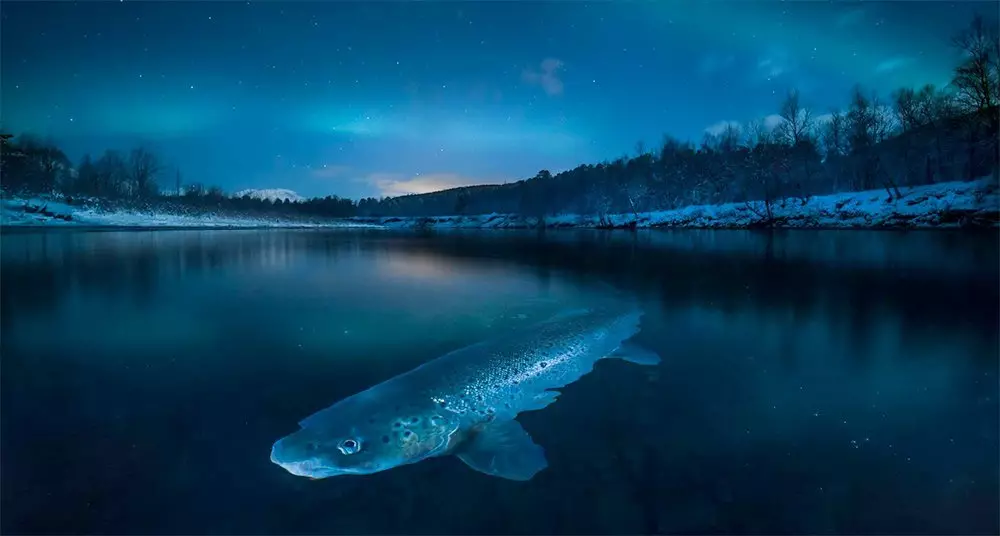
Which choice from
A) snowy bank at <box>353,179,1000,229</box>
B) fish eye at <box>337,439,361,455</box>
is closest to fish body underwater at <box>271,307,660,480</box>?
fish eye at <box>337,439,361,455</box>

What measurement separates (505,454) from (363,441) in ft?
3.40

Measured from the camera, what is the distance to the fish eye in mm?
3053

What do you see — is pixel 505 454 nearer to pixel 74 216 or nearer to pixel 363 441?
pixel 363 441

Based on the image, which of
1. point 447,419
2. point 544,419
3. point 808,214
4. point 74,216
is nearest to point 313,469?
point 447,419

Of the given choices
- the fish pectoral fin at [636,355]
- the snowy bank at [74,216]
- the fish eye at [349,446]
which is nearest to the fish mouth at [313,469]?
the fish eye at [349,446]

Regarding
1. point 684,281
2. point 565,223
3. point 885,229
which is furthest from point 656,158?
point 684,281

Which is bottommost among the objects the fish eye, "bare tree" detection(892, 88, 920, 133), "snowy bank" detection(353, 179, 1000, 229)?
the fish eye

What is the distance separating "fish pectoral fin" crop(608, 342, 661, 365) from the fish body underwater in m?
0.04

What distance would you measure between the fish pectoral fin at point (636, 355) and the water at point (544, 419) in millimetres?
186

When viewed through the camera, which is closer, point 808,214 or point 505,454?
point 505,454

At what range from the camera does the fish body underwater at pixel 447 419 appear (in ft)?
10.0

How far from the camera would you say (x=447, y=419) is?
11.6 ft

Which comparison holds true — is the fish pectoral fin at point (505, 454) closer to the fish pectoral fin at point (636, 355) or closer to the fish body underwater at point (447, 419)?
the fish body underwater at point (447, 419)

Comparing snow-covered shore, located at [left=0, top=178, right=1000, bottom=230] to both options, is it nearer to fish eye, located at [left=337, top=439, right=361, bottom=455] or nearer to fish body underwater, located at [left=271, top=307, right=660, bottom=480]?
fish body underwater, located at [left=271, top=307, right=660, bottom=480]
